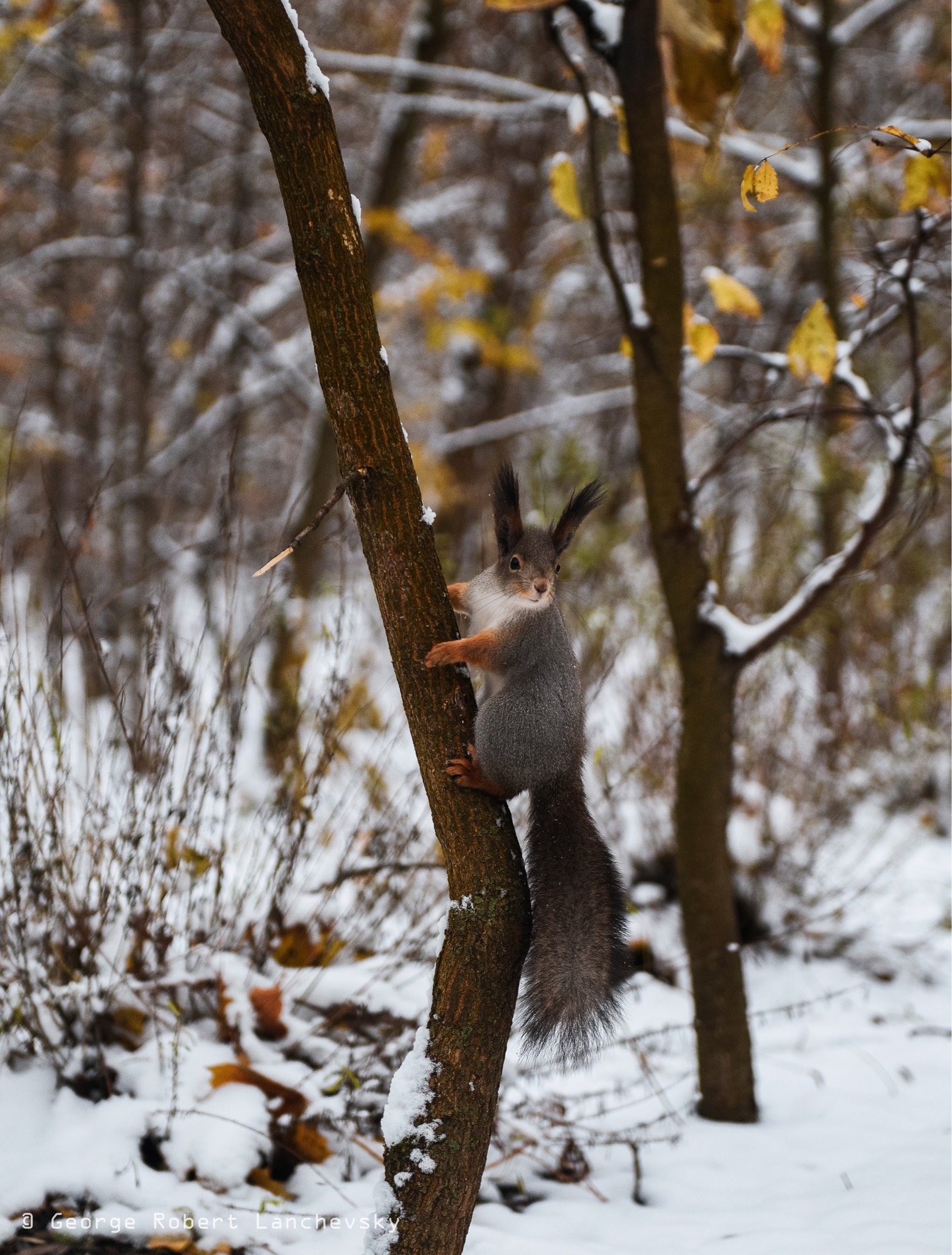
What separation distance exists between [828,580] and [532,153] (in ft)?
25.9

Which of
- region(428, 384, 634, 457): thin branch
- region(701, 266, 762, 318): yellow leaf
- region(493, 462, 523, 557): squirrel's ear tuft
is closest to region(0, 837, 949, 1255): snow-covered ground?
region(493, 462, 523, 557): squirrel's ear tuft

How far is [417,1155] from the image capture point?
1641mm

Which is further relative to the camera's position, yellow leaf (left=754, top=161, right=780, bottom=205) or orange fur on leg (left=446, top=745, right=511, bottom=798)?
orange fur on leg (left=446, top=745, right=511, bottom=798)

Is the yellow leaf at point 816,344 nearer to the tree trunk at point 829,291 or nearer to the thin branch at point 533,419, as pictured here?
the tree trunk at point 829,291

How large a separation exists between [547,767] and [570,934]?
32cm

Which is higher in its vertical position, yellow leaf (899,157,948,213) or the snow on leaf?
yellow leaf (899,157,948,213)

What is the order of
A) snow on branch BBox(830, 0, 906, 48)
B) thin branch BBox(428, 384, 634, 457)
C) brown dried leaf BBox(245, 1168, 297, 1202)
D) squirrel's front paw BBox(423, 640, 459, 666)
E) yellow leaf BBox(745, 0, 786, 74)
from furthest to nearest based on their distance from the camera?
thin branch BBox(428, 384, 634, 457), snow on branch BBox(830, 0, 906, 48), yellow leaf BBox(745, 0, 786, 74), brown dried leaf BBox(245, 1168, 297, 1202), squirrel's front paw BBox(423, 640, 459, 666)

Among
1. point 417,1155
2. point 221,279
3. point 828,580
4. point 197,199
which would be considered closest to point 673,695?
point 828,580

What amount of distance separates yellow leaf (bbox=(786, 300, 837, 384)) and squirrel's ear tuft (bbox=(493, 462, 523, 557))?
0.70m

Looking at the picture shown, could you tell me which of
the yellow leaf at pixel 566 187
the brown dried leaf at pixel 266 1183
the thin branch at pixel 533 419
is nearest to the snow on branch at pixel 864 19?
the thin branch at pixel 533 419

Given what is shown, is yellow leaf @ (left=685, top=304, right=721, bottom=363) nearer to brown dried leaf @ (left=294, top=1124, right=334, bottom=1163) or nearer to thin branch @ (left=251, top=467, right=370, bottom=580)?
thin branch @ (left=251, top=467, right=370, bottom=580)

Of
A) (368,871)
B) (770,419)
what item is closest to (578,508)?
(770,419)

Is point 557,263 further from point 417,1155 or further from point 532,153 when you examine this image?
A: point 417,1155

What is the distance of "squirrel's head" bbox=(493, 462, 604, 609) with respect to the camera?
195 centimetres
